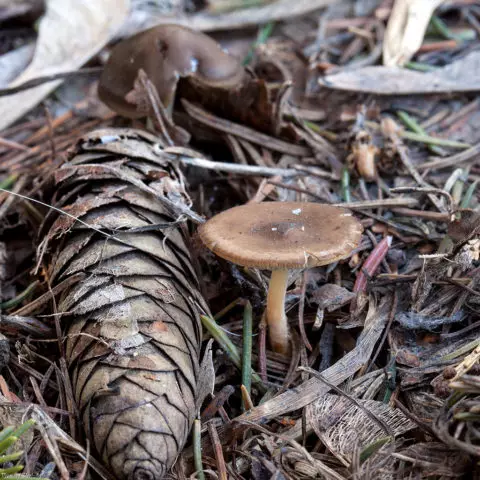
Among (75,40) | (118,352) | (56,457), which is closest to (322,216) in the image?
(118,352)

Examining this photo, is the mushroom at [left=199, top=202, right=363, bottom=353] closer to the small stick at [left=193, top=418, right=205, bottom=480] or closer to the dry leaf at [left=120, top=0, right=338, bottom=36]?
the small stick at [left=193, top=418, right=205, bottom=480]

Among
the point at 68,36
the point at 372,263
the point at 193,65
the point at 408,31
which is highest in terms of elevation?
the point at 68,36

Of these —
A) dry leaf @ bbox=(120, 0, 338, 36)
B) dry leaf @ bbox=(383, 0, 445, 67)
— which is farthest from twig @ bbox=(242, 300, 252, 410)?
dry leaf @ bbox=(120, 0, 338, 36)

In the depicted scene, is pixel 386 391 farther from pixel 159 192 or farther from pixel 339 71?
pixel 339 71

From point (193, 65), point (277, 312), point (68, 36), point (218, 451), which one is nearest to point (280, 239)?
point (277, 312)

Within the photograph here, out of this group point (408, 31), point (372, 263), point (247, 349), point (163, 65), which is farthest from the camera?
point (408, 31)

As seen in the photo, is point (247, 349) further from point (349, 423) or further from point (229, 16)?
point (229, 16)
